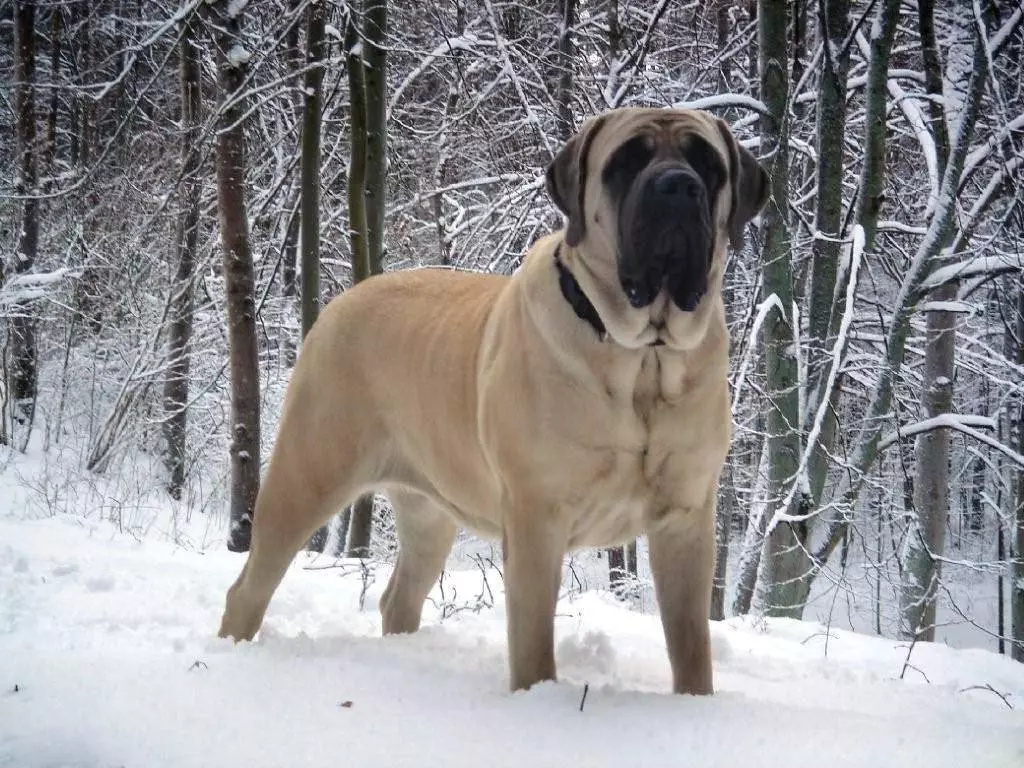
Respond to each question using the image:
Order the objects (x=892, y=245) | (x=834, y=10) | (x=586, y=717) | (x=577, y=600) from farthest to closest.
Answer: (x=892, y=245), (x=834, y=10), (x=577, y=600), (x=586, y=717)

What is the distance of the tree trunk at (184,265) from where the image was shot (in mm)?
8250

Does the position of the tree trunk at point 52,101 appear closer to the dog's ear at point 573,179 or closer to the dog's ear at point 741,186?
the dog's ear at point 573,179

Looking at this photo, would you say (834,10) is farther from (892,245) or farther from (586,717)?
(586,717)

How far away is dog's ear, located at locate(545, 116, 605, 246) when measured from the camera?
8.31 ft

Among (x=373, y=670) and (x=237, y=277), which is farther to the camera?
(x=237, y=277)

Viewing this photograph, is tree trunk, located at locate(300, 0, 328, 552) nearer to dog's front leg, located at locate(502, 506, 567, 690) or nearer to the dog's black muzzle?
dog's front leg, located at locate(502, 506, 567, 690)

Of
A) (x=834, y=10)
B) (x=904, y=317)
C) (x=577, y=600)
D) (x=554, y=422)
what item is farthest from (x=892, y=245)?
(x=554, y=422)

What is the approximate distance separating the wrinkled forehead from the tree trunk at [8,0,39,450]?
10359mm

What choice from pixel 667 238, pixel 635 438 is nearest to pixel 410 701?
pixel 635 438

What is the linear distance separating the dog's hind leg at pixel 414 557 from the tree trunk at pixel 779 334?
2.63m

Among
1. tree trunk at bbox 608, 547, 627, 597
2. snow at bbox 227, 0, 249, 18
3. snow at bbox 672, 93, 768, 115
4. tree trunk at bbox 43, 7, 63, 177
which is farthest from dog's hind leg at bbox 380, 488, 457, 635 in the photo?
tree trunk at bbox 43, 7, 63, 177

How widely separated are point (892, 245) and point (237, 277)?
18.6ft

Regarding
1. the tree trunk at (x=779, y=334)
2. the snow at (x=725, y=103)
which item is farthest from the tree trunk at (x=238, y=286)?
the tree trunk at (x=779, y=334)

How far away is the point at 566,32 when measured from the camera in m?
9.23
